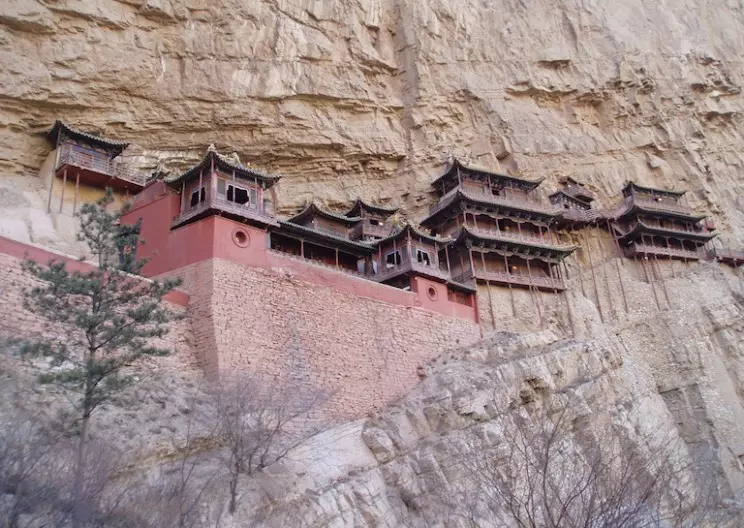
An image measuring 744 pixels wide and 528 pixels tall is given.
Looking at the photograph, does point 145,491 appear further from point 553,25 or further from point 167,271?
point 553,25

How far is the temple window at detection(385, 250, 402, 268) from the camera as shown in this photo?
27391mm

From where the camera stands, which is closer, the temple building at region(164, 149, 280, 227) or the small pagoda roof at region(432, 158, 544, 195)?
the temple building at region(164, 149, 280, 227)

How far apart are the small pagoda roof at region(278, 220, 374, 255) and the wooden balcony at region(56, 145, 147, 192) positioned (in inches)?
252

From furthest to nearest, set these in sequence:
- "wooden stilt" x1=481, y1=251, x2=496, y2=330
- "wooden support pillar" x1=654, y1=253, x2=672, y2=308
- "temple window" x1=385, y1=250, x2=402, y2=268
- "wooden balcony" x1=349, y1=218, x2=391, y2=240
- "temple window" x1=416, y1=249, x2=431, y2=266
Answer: "wooden support pillar" x1=654, y1=253, x2=672, y2=308 → "wooden balcony" x1=349, y1=218, x2=391, y2=240 → "wooden stilt" x1=481, y1=251, x2=496, y2=330 → "temple window" x1=416, y1=249, x2=431, y2=266 → "temple window" x1=385, y1=250, x2=402, y2=268

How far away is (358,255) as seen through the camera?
2862 centimetres

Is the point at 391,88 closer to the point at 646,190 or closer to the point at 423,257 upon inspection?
the point at 423,257

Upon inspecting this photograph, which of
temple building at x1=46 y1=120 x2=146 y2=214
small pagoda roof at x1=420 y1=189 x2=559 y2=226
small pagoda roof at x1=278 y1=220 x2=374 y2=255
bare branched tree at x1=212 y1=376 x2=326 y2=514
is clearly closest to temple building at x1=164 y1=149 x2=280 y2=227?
small pagoda roof at x1=278 y1=220 x2=374 y2=255

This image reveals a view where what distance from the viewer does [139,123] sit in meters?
29.4

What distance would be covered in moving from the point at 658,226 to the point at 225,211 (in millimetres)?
25155

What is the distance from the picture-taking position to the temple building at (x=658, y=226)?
35.5 metres

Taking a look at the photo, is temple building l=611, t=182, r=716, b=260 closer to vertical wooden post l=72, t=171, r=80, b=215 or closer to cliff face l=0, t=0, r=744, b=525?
cliff face l=0, t=0, r=744, b=525

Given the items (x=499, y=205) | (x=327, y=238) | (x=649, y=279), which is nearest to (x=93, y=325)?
(x=327, y=238)

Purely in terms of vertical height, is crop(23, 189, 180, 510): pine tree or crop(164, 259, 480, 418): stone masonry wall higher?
crop(164, 259, 480, 418): stone masonry wall

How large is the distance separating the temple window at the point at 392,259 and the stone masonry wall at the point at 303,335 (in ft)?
11.3
